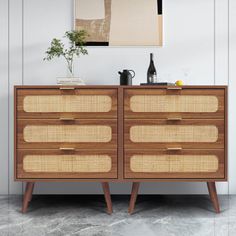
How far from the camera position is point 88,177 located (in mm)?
2492

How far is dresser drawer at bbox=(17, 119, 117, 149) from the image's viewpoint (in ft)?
8.14

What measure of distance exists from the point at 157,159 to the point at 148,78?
66 centimetres

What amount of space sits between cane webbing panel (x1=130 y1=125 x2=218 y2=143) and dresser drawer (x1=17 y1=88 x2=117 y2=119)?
211 mm

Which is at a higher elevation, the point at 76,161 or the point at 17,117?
the point at 17,117

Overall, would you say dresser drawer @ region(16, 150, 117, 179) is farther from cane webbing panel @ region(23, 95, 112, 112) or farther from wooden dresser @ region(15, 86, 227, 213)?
cane webbing panel @ region(23, 95, 112, 112)

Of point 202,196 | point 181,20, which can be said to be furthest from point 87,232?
point 181,20

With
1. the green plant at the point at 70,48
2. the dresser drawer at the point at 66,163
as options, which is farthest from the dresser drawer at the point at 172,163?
the green plant at the point at 70,48

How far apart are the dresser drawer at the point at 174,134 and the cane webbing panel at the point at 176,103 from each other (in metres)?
0.08

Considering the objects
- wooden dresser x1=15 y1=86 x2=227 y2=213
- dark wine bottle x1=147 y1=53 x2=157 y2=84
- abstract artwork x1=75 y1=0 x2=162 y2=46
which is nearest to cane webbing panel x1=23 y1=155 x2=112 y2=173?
wooden dresser x1=15 y1=86 x2=227 y2=213

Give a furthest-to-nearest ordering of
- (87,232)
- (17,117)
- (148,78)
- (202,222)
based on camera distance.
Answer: (148,78) → (17,117) → (202,222) → (87,232)

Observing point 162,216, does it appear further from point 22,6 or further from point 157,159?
point 22,6

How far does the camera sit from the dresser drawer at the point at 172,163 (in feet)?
8.16

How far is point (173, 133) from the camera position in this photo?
249 cm

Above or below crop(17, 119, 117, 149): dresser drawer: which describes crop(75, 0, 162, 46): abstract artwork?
above
